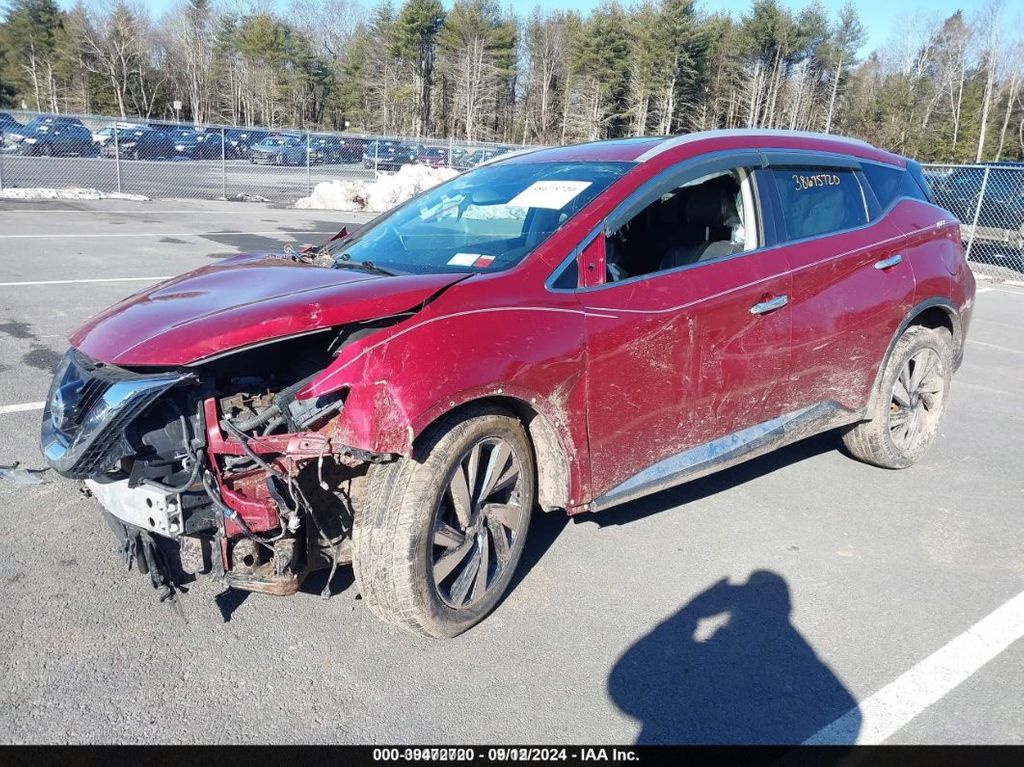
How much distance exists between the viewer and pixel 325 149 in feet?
81.9

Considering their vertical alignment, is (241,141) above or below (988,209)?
above

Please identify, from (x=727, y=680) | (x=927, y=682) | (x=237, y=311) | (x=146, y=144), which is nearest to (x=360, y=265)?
(x=237, y=311)

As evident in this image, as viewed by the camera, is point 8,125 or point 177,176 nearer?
point 8,125

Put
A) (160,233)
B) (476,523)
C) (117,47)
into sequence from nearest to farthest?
(476,523), (160,233), (117,47)

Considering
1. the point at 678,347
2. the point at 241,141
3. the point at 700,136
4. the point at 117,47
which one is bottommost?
the point at 678,347

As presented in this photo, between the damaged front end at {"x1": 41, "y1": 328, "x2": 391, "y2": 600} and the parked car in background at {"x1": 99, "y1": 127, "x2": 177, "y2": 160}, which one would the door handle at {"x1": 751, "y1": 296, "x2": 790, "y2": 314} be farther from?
the parked car in background at {"x1": 99, "y1": 127, "x2": 177, "y2": 160}

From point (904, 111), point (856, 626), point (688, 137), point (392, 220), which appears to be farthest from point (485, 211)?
point (904, 111)

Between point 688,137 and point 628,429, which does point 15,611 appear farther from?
point 688,137

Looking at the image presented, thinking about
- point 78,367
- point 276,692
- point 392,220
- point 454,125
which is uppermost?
point 454,125

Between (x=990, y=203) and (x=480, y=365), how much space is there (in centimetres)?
1727

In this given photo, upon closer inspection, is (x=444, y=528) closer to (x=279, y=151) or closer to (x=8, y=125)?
(x=8, y=125)

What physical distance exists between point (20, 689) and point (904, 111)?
189ft

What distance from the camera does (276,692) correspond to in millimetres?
2695

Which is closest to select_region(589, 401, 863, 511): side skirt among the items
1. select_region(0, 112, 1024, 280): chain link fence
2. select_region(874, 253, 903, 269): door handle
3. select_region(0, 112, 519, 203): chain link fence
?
select_region(874, 253, 903, 269): door handle
